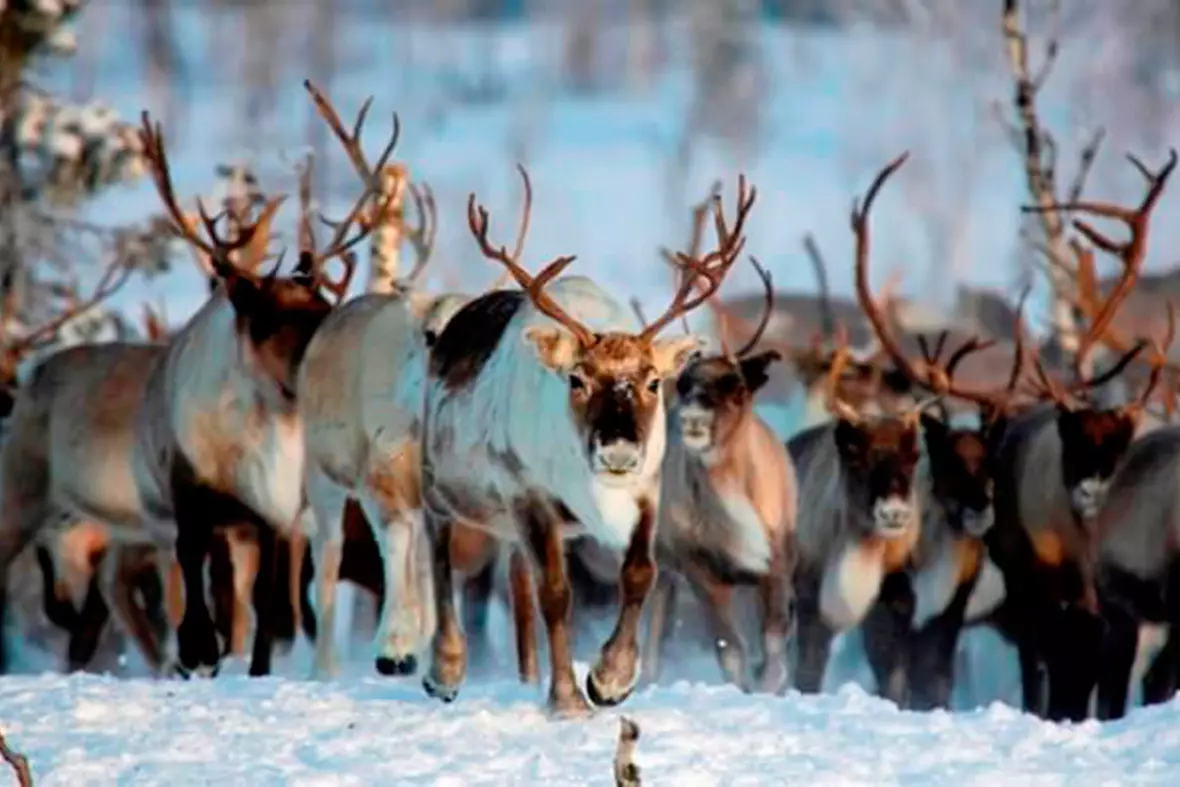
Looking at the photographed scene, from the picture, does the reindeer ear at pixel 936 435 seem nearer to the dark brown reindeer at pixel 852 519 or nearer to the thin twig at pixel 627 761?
the dark brown reindeer at pixel 852 519

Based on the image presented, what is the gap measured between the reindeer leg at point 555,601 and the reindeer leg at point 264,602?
9.95 ft

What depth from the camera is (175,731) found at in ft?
33.3

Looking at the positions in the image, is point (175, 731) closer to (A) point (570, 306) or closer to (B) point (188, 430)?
(A) point (570, 306)

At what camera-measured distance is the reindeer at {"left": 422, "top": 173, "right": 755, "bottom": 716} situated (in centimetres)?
1034

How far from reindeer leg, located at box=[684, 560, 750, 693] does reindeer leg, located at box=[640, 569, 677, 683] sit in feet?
1.13

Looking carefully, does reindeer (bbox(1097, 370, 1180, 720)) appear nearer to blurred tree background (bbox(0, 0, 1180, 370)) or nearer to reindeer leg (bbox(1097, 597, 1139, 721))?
reindeer leg (bbox(1097, 597, 1139, 721))

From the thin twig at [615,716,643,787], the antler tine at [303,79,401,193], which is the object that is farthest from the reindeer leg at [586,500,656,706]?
the antler tine at [303,79,401,193]

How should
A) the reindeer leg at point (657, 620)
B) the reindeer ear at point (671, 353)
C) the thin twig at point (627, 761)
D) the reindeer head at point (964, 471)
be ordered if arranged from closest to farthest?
the thin twig at point (627, 761)
the reindeer ear at point (671, 353)
the reindeer leg at point (657, 620)
the reindeer head at point (964, 471)

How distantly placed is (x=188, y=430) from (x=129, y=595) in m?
4.21

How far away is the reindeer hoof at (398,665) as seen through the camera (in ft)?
39.6

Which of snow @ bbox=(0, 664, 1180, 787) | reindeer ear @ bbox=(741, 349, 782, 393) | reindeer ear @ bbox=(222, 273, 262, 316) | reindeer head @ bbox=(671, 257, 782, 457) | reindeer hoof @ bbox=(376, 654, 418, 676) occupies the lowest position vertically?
snow @ bbox=(0, 664, 1180, 787)

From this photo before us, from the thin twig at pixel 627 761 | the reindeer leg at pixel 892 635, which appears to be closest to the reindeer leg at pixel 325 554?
the reindeer leg at pixel 892 635

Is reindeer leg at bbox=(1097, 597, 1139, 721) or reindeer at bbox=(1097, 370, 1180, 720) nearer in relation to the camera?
reindeer at bbox=(1097, 370, 1180, 720)

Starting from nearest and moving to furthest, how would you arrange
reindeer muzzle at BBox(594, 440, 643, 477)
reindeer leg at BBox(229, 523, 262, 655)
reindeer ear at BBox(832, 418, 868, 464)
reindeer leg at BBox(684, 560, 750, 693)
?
reindeer muzzle at BBox(594, 440, 643, 477), reindeer leg at BBox(684, 560, 750, 693), reindeer ear at BBox(832, 418, 868, 464), reindeer leg at BBox(229, 523, 262, 655)
